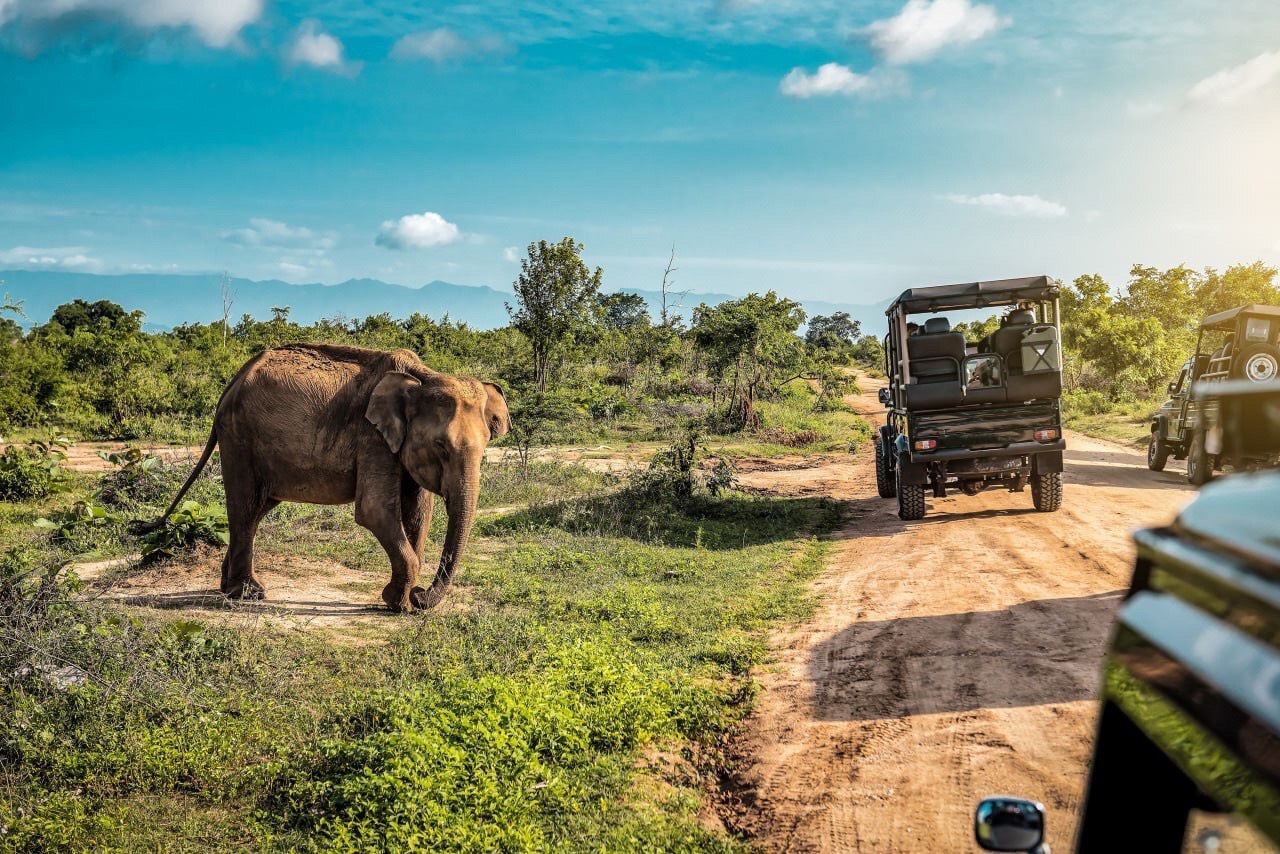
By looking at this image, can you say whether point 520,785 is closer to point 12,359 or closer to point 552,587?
point 552,587

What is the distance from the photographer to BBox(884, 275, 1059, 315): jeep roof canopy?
1184 centimetres

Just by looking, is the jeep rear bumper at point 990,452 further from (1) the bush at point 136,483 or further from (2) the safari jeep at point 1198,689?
(1) the bush at point 136,483

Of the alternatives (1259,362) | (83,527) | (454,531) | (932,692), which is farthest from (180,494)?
(1259,362)

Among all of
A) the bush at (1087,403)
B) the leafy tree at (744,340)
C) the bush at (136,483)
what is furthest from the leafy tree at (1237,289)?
the bush at (136,483)

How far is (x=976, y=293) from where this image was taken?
11875mm

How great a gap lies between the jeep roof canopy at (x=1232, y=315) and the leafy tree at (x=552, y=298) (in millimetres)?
15960

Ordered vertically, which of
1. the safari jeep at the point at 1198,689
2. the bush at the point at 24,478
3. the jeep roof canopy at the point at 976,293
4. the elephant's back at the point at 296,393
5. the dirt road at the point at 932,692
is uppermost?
the jeep roof canopy at the point at 976,293

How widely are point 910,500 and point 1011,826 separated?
35.9ft

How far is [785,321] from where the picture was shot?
93.2ft

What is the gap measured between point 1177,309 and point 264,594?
42.2 metres

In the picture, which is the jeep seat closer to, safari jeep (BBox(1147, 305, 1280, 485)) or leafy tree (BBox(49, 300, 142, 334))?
safari jeep (BBox(1147, 305, 1280, 485))

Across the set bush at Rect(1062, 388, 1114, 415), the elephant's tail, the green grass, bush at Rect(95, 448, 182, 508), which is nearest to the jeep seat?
the elephant's tail

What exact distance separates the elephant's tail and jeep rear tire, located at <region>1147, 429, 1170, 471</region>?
51.2ft

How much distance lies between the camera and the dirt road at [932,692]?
440cm
